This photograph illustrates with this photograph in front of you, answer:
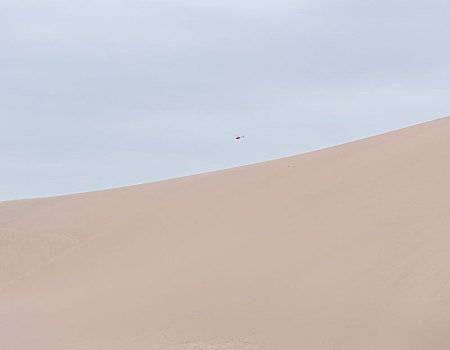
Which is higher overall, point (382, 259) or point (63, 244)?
point (63, 244)

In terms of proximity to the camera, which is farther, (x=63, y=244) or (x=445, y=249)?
(x=63, y=244)

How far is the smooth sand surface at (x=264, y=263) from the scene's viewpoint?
6.99 metres

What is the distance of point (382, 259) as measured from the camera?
7754 mm

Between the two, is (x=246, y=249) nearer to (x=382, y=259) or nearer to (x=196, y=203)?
(x=382, y=259)

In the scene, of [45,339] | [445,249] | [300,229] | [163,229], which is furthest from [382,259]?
[163,229]

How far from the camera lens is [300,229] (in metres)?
10.1

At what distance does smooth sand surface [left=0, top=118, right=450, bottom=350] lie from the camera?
699 cm

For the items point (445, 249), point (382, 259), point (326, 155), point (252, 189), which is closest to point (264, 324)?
point (382, 259)

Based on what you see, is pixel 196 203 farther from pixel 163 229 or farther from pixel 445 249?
pixel 445 249

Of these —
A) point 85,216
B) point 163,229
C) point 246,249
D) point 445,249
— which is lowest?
point 445,249

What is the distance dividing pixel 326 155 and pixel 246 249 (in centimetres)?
546

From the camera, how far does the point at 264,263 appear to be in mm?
9305

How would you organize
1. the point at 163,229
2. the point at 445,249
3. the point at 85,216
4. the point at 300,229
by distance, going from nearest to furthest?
the point at 445,249 → the point at 300,229 → the point at 163,229 → the point at 85,216

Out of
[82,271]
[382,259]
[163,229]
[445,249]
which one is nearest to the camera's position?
[445,249]
